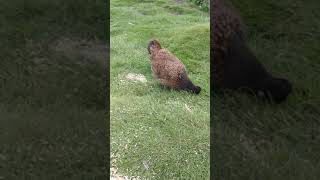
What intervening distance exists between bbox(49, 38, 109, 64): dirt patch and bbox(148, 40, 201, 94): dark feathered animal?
1419mm

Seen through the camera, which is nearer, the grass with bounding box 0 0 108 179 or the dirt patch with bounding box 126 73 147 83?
the grass with bounding box 0 0 108 179

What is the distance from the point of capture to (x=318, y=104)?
6.20 meters

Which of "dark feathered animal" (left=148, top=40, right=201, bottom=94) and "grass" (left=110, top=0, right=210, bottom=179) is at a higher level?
"dark feathered animal" (left=148, top=40, right=201, bottom=94)

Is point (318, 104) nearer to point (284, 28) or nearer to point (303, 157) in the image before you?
point (303, 157)

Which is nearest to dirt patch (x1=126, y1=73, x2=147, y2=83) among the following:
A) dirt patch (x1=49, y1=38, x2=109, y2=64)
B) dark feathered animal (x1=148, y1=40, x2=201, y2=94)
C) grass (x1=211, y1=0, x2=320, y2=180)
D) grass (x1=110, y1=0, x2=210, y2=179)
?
grass (x1=110, y1=0, x2=210, y2=179)

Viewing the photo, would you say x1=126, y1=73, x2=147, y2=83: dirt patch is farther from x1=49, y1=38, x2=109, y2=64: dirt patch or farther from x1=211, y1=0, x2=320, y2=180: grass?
x1=211, y1=0, x2=320, y2=180: grass

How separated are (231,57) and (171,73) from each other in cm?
88

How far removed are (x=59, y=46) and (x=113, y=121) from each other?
373cm

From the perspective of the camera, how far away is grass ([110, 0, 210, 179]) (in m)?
4.98

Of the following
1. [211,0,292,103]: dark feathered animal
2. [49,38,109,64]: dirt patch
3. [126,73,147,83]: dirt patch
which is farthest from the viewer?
[49,38,109,64]: dirt patch

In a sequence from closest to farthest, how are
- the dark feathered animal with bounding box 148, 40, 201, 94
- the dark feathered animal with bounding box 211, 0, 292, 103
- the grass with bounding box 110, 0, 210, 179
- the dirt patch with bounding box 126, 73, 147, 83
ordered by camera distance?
the grass with bounding box 110, 0, 210, 179, the dark feathered animal with bounding box 211, 0, 292, 103, the dark feathered animal with bounding box 148, 40, 201, 94, the dirt patch with bounding box 126, 73, 147, 83

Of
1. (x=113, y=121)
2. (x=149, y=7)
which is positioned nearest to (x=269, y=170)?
(x=113, y=121)

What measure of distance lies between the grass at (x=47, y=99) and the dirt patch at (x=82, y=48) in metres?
0.11

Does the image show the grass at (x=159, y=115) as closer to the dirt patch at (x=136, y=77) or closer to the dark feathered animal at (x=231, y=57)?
the dirt patch at (x=136, y=77)
